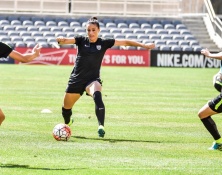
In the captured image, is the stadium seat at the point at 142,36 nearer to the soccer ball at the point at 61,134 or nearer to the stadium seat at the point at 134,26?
the stadium seat at the point at 134,26

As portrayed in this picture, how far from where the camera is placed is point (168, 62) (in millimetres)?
48469

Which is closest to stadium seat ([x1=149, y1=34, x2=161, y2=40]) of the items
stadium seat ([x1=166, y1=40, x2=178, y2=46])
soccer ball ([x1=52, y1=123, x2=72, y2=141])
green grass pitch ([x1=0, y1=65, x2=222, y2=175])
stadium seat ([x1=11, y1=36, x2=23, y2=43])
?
stadium seat ([x1=166, y1=40, x2=178, y2=46])

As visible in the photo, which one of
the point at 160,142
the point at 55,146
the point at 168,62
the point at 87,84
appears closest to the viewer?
the point at 55,146

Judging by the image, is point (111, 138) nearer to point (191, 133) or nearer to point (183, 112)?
point (191, 133)

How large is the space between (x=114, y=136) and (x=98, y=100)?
0.84 metres

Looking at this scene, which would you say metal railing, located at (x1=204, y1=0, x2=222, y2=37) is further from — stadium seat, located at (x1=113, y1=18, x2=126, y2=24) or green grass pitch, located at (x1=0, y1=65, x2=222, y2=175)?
green grass pitch, located at (x1=0, y1=65, x2=222, y2=175)

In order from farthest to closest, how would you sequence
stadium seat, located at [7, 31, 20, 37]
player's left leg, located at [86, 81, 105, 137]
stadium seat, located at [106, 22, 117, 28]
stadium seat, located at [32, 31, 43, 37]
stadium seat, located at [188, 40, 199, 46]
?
stadium seat, located at [106, 22, 117, 28], stadium seat, located at [188, 40, 199, 46], stadium seat, located at [32, 31, 43, 37], stadium seat, located at [7, 31, 20, 37], player's left leg, located at [86, 81, 105, 137]

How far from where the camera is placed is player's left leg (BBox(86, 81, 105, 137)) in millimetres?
13758

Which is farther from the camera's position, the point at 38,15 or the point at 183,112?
the point at 38,15

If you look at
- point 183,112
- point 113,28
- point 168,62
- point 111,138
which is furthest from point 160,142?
point 113,28

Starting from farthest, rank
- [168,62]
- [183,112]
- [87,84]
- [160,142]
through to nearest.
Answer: [168,62], [183,112], [87,84], [160,142]

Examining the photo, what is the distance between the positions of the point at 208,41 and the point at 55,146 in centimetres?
4251

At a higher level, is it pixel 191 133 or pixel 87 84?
pixel 87 84

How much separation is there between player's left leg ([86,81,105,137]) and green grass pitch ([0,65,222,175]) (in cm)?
38
